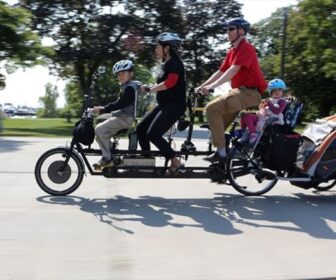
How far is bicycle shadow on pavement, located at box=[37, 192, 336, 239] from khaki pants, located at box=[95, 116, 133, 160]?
643mm

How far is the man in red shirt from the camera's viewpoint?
7.71 m

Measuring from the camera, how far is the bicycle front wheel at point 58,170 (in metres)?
7.66

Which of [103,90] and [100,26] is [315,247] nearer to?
[100,26]

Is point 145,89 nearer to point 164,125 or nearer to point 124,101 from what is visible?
point 124,101

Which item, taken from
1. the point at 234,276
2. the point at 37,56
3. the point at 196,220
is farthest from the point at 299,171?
the point at 37,56

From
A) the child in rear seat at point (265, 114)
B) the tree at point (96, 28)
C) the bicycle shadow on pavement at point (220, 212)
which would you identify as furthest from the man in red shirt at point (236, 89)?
the tree at point (96, 28)

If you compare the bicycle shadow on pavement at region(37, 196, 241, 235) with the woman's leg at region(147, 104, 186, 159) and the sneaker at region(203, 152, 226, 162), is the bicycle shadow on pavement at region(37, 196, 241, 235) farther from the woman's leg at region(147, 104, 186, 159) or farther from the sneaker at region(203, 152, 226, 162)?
the woman's leg at region(147, 104, 186, 159)

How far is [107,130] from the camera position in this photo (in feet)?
25.2

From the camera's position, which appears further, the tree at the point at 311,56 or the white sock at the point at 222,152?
the tree at the point at 311,56

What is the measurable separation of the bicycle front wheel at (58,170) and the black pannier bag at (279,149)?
7.94 ft

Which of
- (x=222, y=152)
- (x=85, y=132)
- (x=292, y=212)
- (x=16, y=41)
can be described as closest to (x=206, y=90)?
(x=222, y=152)

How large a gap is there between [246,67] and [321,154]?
1.46 m

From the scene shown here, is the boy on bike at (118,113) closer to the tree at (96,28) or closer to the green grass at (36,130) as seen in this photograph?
the green grass at (36,130)

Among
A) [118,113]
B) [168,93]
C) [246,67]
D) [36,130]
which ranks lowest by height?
[36,130]
